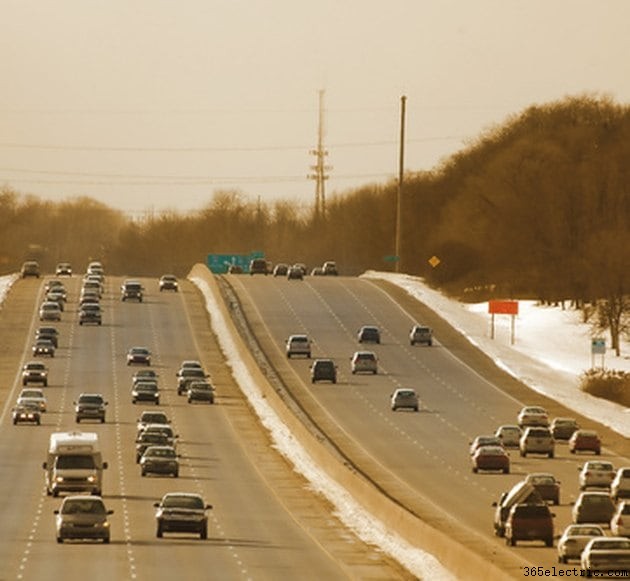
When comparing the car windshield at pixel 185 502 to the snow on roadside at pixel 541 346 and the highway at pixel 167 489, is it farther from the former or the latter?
the snow on roadside at pixel 541 346

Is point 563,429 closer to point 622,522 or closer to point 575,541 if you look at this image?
point 622,522

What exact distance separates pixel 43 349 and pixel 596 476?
212 feet

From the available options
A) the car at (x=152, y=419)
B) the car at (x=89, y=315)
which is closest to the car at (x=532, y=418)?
the car at (x=152, y=419)

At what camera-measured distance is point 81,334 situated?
14125 cm

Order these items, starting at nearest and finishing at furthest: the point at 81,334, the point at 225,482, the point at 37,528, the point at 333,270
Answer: the point at 37,528
the point at 225,482
the point at 81,334
the point at 333,270

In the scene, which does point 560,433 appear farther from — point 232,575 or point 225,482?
point 232,575

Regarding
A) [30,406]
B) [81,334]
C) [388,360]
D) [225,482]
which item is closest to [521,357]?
[388,360]

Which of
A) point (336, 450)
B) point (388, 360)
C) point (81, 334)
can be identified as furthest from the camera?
point (81, 334)

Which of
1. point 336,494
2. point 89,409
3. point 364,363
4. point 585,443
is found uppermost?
point 364,363

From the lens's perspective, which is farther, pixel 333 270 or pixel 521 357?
pixel 333 270

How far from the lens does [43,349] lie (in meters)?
129

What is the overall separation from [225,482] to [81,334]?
220 feet

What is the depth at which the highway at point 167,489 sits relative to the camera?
51938 millimetres

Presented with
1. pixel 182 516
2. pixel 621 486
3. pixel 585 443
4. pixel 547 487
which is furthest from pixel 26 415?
pixel 182 516
